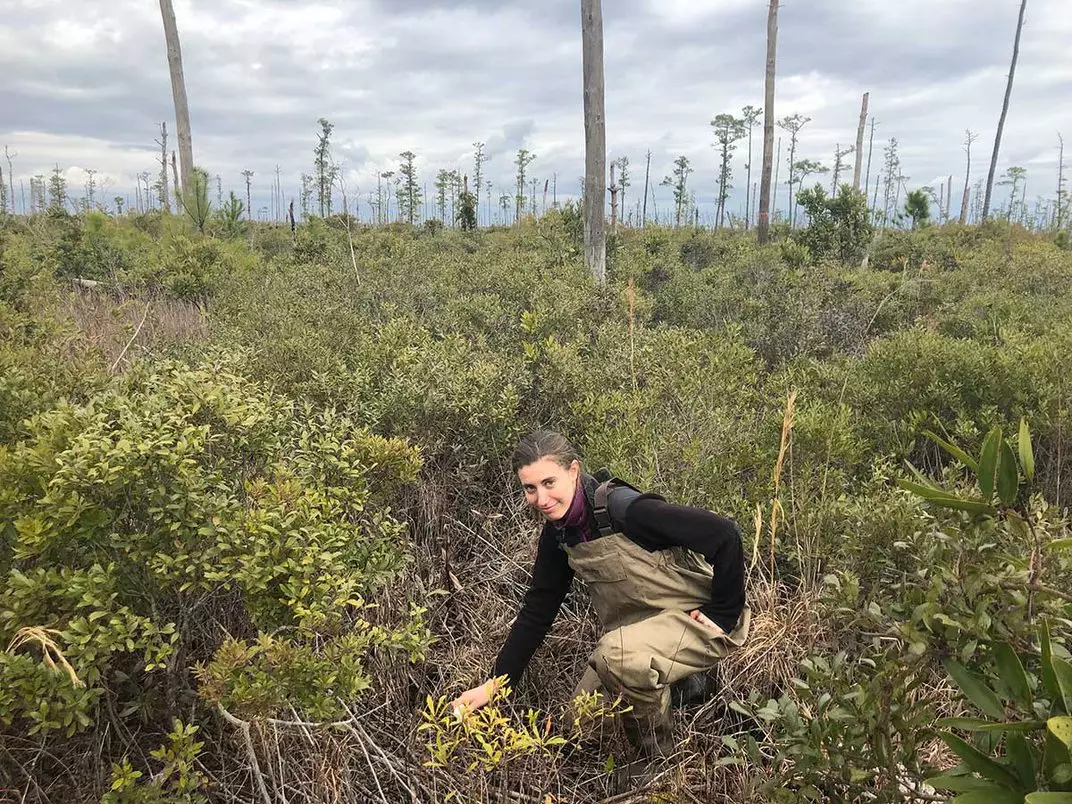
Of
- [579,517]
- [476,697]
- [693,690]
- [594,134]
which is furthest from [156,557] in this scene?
[594,134]

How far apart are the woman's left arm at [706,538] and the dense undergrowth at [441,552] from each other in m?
0.33

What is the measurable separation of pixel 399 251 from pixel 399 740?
8.70 meters

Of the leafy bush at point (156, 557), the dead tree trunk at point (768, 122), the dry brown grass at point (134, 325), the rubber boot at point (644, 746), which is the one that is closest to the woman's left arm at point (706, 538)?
the rubber boot at point (644, 746)

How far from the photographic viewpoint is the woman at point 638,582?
2.06 m

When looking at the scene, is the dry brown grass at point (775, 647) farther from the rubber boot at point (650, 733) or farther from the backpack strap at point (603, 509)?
the backpack strap at point (603, 509)

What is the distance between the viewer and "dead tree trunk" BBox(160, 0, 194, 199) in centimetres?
1369

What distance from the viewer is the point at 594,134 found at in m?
7.77

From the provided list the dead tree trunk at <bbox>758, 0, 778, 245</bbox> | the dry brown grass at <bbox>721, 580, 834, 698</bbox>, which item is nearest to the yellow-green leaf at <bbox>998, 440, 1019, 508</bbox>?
the dry brown grass at <bbox>721, 580, 834, 698</bbox>

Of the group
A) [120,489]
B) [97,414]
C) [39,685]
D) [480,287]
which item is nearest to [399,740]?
[39,685]

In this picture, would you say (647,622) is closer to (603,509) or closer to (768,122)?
(603,509)

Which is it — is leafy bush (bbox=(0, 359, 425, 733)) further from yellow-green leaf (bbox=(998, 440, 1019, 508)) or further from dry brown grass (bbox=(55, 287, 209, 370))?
dry brown grass (bbox=(55, 287, 209, 370))

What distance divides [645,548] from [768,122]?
15.1 m

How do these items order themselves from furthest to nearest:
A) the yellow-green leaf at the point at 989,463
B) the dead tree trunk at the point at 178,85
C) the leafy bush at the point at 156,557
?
1. the dead tree trunk at the point at 178,85
2. the leafy bush at the point at 156,557
3. the yellow-green leaf at the point at 989,463

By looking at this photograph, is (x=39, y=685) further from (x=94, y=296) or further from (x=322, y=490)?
(x=94, y=296)
